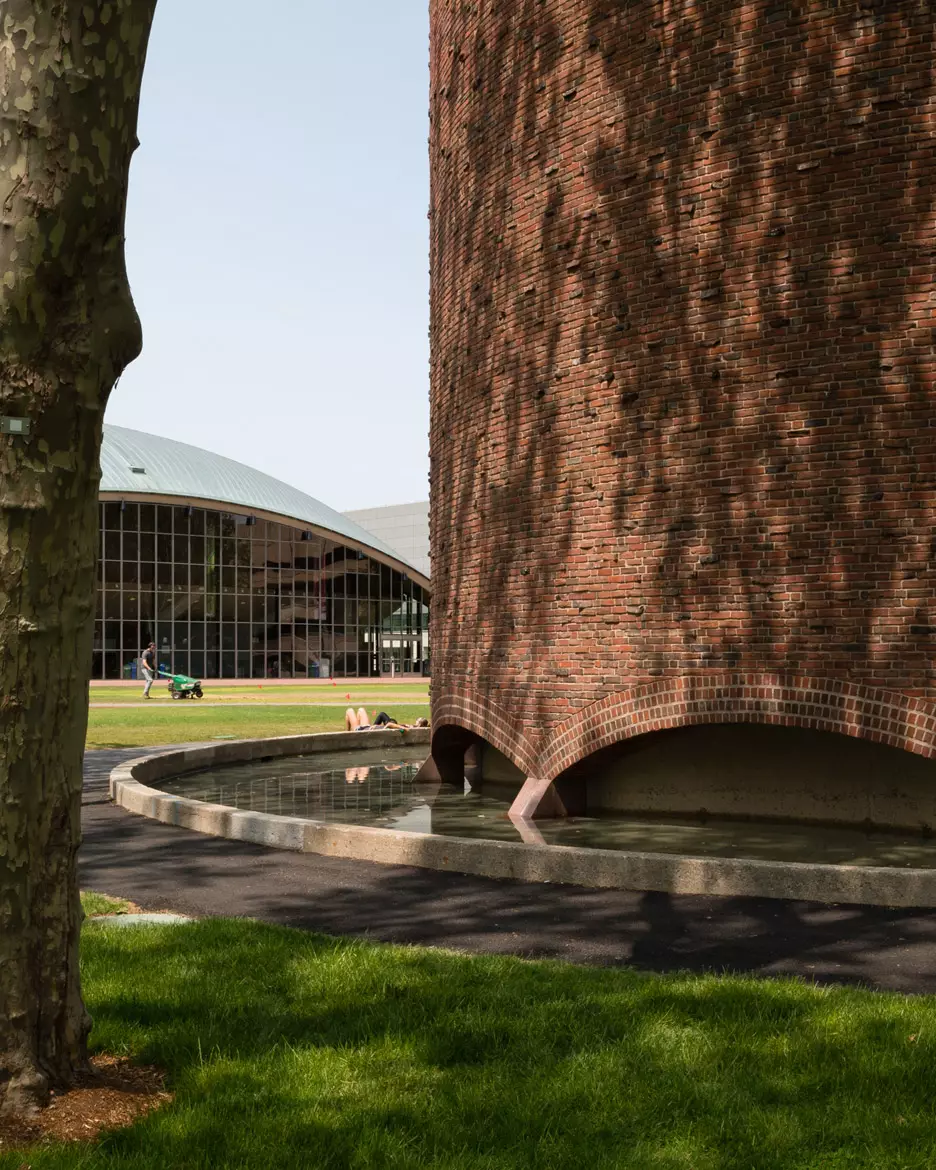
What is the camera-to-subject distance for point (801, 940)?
22.9 feet

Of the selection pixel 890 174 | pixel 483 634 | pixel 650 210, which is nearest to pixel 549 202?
pixel 650 210

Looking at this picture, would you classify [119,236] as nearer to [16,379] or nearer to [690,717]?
[16,379]

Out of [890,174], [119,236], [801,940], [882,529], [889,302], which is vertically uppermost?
[890,174]

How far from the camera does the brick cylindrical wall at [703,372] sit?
10.2m

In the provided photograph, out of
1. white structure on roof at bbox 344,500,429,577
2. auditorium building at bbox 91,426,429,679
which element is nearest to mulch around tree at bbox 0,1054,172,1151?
auditorium building at bbox 91,426,429,679

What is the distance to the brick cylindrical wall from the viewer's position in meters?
10.2

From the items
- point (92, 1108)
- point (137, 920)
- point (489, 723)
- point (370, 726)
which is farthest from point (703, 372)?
point (370, 726)

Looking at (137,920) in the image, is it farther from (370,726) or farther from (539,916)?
(370,726)

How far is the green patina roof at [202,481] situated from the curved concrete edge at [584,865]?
5000cm

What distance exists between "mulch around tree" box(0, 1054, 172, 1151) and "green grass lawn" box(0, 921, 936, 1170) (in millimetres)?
82

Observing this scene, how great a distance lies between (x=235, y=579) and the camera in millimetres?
63375

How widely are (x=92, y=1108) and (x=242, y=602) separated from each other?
60253 mm

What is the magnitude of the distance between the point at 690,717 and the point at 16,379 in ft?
25.5

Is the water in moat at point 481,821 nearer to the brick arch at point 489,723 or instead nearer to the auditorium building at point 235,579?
the brick arch at point 489,723
